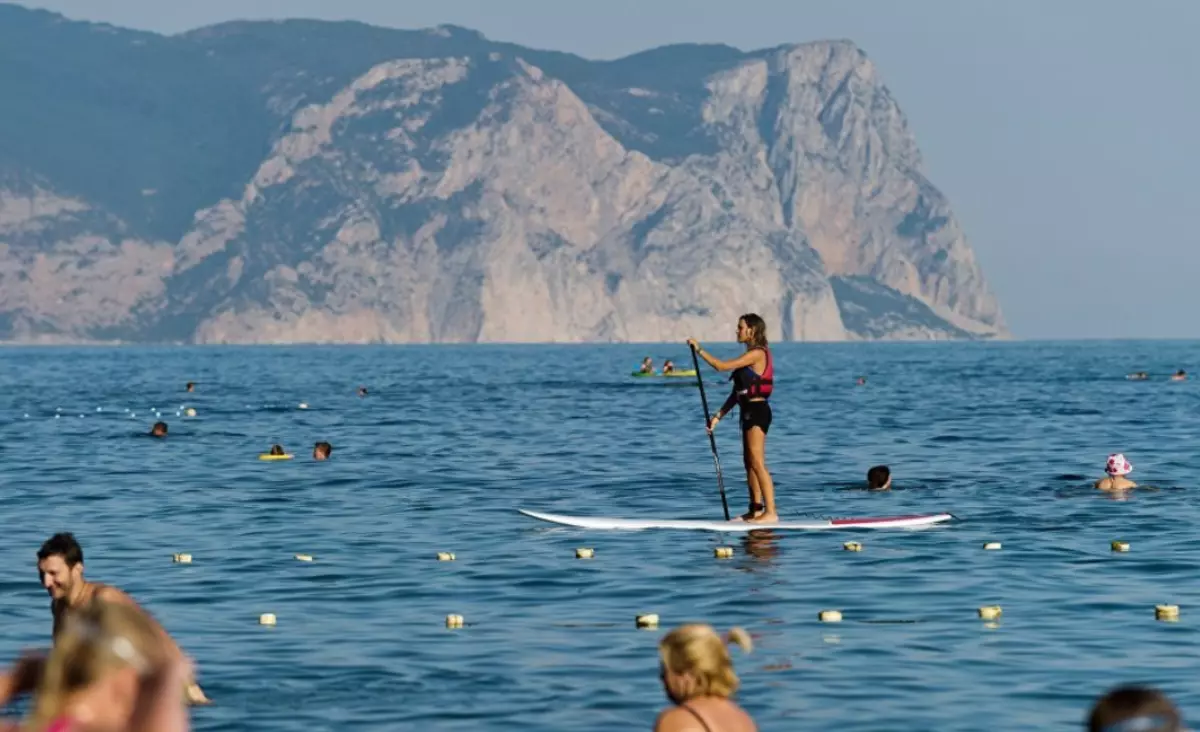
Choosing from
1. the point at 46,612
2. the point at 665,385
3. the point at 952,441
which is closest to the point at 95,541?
the point at 46,612

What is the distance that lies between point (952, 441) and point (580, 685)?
37082 millimetres

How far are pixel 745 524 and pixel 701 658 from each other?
18.5 metres

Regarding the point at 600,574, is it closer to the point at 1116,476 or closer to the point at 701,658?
the point at 1116,476

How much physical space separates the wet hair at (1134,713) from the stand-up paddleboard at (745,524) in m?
21.1

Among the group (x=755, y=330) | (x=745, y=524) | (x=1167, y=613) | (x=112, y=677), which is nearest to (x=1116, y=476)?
(x=745, y=524)

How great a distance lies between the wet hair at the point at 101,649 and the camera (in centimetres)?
569

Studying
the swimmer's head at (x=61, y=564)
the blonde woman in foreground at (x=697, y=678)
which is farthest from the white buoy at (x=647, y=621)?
the blonde woman in foreground at (x=697, y=678)

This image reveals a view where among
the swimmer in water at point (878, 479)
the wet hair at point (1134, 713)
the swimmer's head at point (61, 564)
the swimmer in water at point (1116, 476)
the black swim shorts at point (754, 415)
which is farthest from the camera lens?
the swimmer in water at point (878, 479)

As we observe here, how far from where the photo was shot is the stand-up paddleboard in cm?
2756

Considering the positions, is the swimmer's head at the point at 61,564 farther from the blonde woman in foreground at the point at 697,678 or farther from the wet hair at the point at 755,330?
the wet hair at the point at 755,330

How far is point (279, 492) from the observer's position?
36656 mm

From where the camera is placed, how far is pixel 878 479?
35.5 metres

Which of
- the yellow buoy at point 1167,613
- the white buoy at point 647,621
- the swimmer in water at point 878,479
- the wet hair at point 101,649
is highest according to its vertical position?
the wet hair at point 101,649

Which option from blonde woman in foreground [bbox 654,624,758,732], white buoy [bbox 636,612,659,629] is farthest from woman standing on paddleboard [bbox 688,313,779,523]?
blonde woman in foreground [bbox 654,624,758,732]
